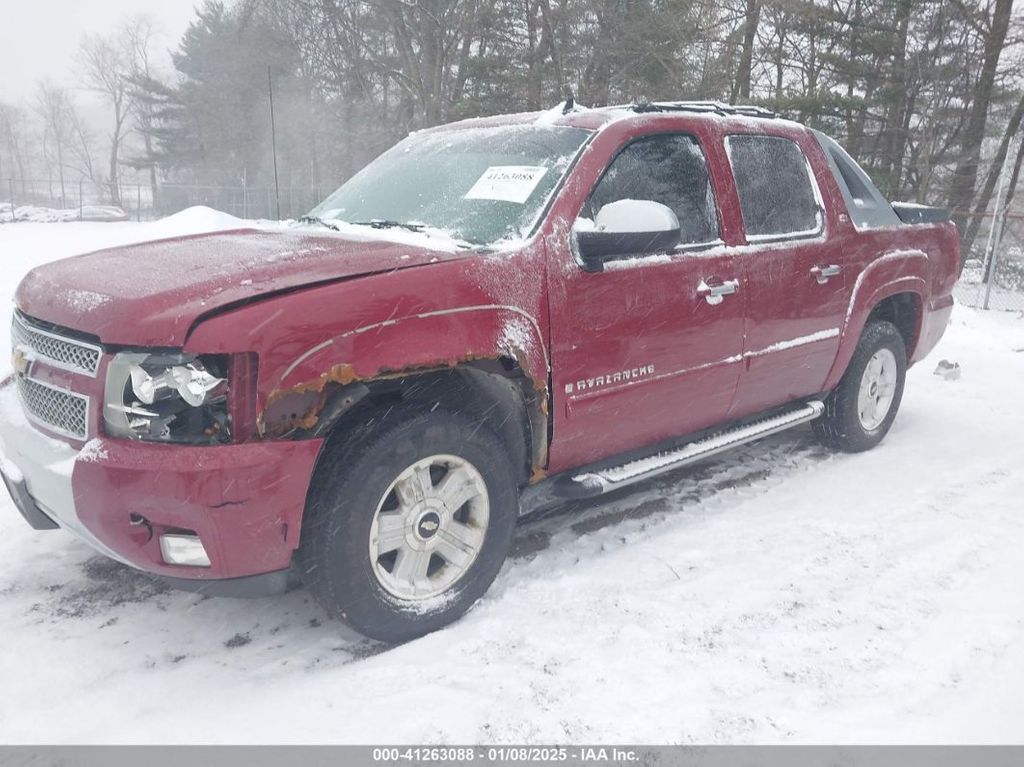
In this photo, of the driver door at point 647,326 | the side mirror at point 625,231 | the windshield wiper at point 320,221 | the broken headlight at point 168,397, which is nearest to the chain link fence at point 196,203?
the windshield wiper at point 320,221

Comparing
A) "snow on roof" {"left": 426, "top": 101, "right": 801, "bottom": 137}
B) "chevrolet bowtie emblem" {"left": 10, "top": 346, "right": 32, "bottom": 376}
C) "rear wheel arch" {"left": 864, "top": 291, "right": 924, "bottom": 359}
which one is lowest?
"rear wheel arch" {"left": 864, "top": 291, "right": 924, "bottom": 359}

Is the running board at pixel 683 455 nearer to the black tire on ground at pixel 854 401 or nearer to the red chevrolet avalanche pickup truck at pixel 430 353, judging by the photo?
the red chevrolet avalanche pickup truck at pixel 430 353

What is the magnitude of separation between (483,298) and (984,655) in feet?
6.96

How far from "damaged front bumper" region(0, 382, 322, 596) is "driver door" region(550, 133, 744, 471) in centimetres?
114

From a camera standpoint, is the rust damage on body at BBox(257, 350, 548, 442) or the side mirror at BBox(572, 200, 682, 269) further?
the side mirror at BBox(572, 200, 682, 269)

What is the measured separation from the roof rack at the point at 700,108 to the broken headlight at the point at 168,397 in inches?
89.0

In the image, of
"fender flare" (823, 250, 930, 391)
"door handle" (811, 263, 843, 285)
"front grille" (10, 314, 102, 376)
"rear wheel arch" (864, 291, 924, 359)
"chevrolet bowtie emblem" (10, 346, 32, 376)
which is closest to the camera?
"front grille" (10, 314, 102, 376)

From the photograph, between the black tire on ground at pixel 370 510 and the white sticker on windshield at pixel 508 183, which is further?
the white sticker on windshield at pixel 508 183

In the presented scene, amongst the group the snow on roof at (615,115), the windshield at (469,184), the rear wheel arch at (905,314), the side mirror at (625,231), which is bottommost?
the rear wheel arch at (905,314)

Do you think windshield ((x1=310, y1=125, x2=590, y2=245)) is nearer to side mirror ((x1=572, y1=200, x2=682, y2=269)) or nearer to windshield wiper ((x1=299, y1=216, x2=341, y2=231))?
windshield wiper ((x1=299, y1=216, x2=341, y2=231))

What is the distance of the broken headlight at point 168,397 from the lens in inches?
89.2

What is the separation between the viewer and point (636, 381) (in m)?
3.30

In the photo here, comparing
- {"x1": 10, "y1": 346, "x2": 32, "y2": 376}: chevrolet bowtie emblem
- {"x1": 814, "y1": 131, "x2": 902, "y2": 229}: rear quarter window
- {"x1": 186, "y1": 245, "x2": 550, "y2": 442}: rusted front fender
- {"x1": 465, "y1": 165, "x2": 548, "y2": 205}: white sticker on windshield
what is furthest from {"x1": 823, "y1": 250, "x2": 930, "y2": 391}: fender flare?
{"x1": 10, "y1": 346, "x2": 32, "y2": 376}: chevrolet bowtie emblem

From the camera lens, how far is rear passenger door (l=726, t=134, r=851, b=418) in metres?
3.80
